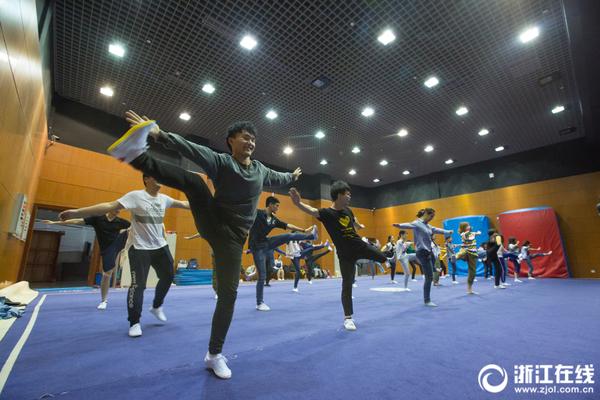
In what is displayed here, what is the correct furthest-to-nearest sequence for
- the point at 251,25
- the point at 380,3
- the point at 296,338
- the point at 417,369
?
the point at 251,25
the point at 380,3
the point at 296,338
the point at 417,369

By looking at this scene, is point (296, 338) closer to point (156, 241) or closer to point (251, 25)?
point (156, 241)

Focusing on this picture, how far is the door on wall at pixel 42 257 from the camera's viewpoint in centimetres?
1310

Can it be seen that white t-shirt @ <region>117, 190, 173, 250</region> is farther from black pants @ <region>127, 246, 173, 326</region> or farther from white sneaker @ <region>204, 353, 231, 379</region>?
white sneaker @ <region>204, 353, 231, 379</region>

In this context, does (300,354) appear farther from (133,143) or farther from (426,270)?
(426,270)

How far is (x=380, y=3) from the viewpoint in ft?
18.3

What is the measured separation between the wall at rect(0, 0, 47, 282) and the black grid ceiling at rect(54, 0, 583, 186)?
7.74ft

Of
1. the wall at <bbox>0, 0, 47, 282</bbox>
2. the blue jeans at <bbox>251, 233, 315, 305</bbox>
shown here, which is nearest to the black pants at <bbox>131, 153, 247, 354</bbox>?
the blue jeans at <bbox>251, 233, 315, 305</bbox>

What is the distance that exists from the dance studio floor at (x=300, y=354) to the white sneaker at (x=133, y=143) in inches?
49.1

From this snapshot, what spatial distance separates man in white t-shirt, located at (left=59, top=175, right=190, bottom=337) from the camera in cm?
286

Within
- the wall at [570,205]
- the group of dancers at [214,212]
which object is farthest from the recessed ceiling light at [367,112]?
the wall at [570,205]

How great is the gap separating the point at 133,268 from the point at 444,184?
16.4 metres

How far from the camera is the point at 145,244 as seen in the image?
9.95ft

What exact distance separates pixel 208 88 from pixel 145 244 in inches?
252

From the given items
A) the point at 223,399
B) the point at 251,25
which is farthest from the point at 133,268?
the point at 251,25
